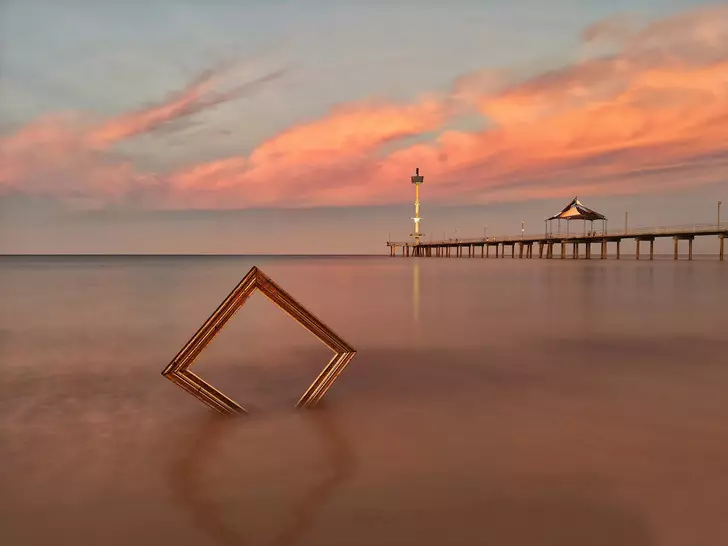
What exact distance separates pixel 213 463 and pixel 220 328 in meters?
1.66

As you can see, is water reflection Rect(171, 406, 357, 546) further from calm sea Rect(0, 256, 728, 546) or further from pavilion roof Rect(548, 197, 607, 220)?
pavilion roof Rect(548, 197, 607, 220)

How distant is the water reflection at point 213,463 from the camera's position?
13.3 feet

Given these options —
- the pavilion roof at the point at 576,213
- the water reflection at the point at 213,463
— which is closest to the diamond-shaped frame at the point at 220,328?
the water reflection at the point at 213,463

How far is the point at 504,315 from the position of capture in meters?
19.9

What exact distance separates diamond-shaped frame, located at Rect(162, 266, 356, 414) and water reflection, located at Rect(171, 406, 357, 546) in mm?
296

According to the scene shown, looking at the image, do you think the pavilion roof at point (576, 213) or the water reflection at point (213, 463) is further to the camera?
the pavilion roof at point (576, 213)

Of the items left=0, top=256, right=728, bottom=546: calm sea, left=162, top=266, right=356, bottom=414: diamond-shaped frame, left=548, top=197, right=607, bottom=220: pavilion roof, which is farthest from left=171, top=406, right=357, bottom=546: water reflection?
left=548, top=197, right=607, bottom=220: pavilion roof

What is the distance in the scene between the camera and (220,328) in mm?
6391

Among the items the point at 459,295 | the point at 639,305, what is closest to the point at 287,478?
the point at 639,305

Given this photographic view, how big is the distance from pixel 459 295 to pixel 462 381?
2099 cm

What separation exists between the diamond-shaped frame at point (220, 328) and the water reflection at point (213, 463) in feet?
0.97

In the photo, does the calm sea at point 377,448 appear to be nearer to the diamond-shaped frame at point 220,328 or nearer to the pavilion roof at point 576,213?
the diamond-shaped frame at point 220,328

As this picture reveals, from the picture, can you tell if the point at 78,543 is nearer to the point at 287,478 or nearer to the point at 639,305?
the point at 287,478

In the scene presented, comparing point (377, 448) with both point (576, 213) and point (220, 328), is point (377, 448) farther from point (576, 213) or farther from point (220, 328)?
point (576, 213)
